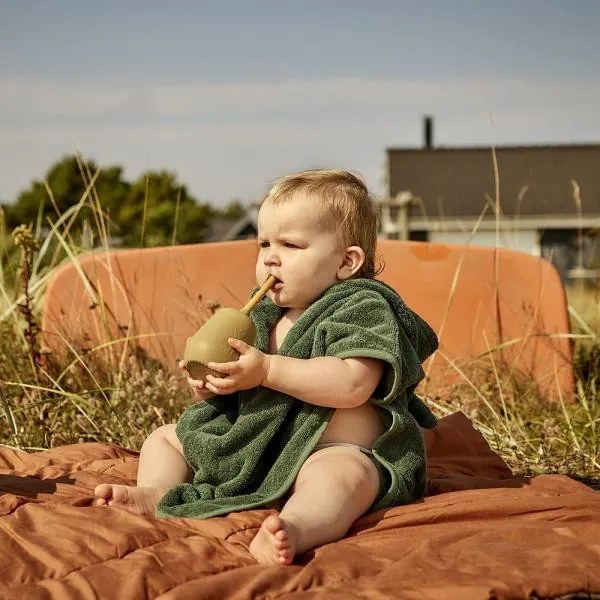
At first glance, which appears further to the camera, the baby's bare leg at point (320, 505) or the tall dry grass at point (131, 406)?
the tall dry grass at point (131, 406)

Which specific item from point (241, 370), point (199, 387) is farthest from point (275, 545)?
point (199, 387)

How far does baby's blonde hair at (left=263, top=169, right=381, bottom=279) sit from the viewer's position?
2576mm

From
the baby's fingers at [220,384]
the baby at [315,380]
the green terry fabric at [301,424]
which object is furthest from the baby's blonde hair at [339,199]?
the baby's fingers at [220,384]

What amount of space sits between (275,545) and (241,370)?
0.43m

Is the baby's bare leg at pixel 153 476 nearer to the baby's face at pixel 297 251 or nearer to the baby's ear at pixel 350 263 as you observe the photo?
the baby's face at pixel 297 251

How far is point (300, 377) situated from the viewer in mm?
2430

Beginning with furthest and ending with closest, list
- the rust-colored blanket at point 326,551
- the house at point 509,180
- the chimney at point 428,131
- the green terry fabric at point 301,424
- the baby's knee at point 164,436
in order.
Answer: the chimney at point 428,131 → the house at point 509,180 → the baby's knee at point 164,436 → the green terry fabric at point 301,424 → the rust-colored blanket at point 326,551

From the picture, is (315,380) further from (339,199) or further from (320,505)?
(339,199)

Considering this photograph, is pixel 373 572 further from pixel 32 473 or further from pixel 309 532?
pixel 32 473

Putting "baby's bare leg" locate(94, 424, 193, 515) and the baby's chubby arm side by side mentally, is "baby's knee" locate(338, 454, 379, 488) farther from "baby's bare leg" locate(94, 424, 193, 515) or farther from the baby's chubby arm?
"baby's bare leg" locate(94, 424, 193, 515)

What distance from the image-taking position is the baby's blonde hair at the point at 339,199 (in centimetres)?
258

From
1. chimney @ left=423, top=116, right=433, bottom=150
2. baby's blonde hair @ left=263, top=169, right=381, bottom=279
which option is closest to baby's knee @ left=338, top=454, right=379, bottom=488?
baby's blonde hair @ left=263, top=169, right=381, bottom=279

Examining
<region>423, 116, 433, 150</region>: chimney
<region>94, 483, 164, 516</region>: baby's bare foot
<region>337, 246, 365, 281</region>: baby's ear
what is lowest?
<region>94, 483, 164, 516</region>: baby's bare foot

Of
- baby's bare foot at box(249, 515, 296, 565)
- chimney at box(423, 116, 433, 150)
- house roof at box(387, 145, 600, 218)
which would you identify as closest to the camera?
baby's bare foot at box(249, 515, 296, 565)
